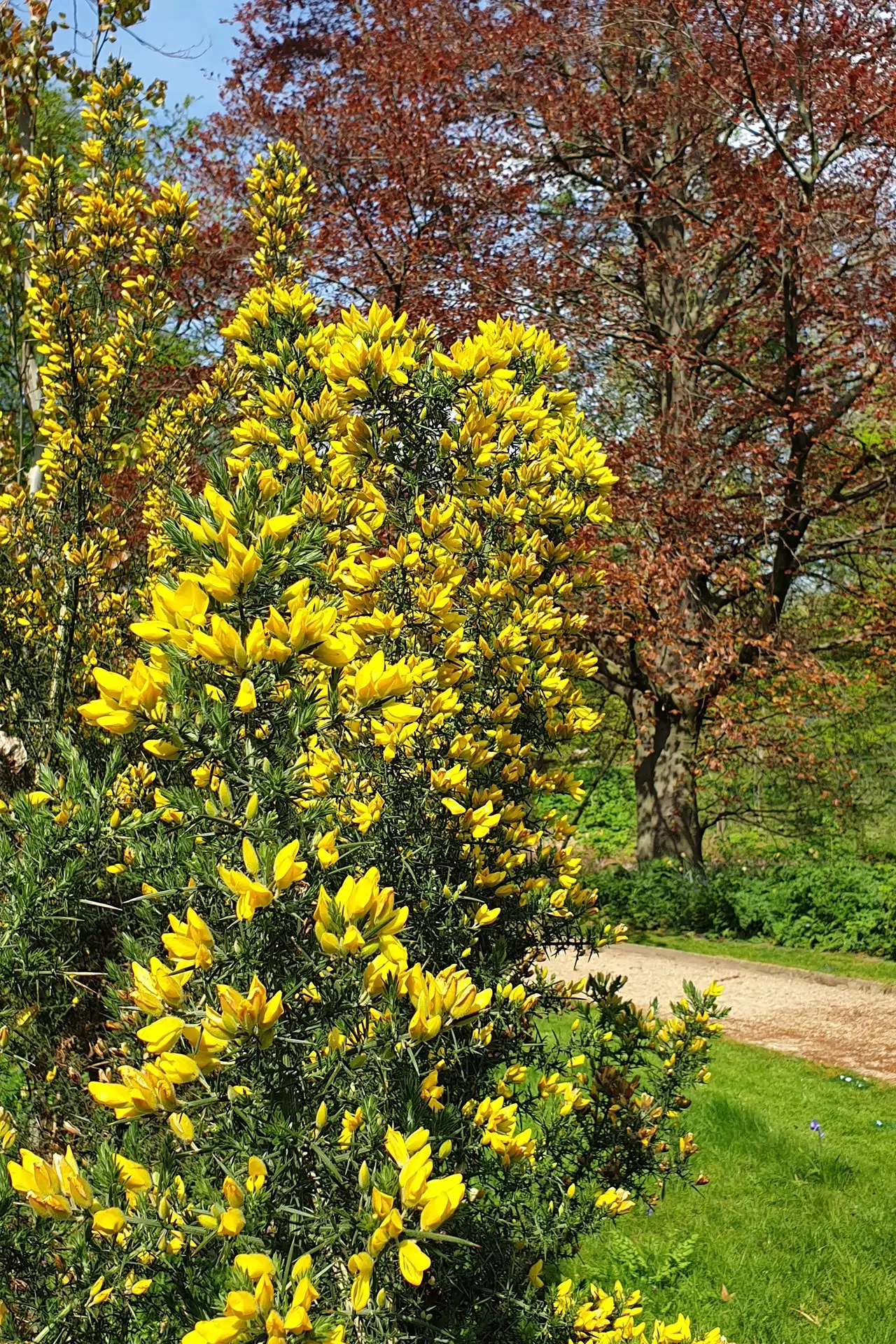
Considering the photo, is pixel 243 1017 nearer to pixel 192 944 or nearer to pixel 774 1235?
pixel 192 944

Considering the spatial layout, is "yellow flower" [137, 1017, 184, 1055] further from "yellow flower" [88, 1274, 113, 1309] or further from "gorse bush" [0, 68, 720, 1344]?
"yellow flower" [88, 1274, 113, 1309]

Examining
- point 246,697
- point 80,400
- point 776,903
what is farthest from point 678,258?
point 246,697

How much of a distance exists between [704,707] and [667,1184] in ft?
26.2

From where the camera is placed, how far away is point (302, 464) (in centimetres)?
230

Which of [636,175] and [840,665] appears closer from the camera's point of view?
[636,175]

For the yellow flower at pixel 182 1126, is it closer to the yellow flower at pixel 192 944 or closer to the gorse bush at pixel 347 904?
the gorse bush at pixel 347 904

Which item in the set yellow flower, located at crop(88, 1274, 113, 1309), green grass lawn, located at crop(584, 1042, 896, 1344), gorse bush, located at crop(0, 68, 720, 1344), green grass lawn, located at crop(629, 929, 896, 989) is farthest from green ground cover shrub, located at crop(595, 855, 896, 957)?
yellow flower, located at crop(88, 1274, 113, 1309)

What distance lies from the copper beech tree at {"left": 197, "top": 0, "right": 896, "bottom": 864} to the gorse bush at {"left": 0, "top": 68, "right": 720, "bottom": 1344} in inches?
268

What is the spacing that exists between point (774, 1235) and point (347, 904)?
11.8 feet

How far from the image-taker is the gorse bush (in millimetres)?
1314

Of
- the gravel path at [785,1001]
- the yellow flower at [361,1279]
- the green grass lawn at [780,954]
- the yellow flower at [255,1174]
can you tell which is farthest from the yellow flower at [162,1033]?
the green grass lawn at [780,954]

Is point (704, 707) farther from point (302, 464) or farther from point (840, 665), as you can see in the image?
point (302, 464)

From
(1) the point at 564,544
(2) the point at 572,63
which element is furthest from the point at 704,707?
(1) the point at 564,544

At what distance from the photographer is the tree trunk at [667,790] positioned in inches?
499
